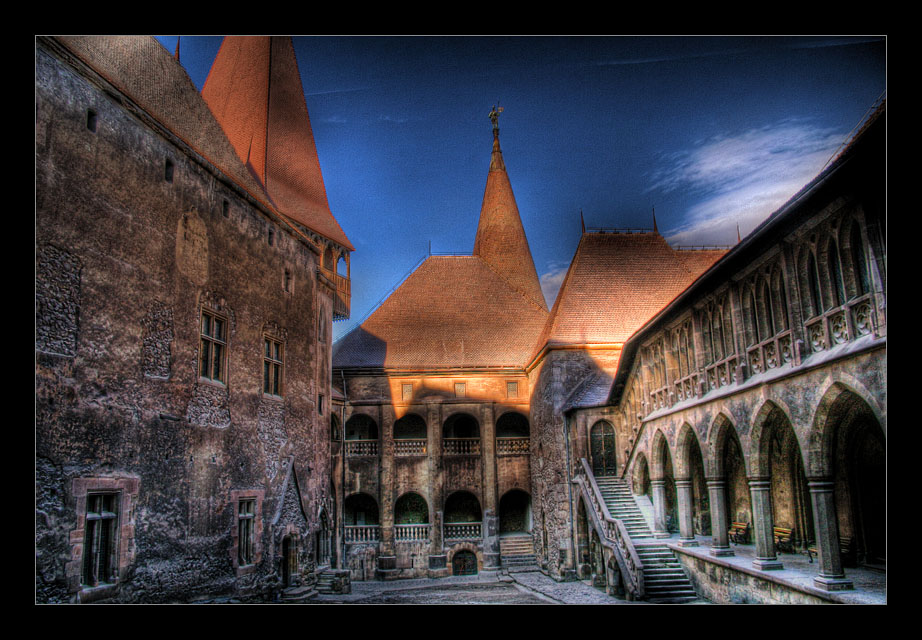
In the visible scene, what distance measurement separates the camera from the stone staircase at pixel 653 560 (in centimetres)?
1379

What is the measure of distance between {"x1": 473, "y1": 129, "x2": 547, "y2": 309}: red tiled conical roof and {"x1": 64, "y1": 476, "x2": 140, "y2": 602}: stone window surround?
24.1 meters

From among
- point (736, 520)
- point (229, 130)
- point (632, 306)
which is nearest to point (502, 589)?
point (736, 520)

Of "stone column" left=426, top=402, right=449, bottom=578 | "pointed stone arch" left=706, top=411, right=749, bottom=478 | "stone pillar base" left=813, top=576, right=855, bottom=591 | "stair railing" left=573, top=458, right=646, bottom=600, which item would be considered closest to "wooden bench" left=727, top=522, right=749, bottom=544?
"stair railing" left=573, top=458, right=646, bottom=600

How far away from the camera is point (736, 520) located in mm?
16438

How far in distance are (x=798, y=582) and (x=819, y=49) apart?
7934mm

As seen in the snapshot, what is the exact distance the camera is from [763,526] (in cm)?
1112

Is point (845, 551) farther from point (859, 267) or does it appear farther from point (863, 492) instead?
point (859, 267)

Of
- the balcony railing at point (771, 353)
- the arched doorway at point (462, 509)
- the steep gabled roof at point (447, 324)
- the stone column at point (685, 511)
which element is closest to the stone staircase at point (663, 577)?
the stone column at point (685, 511)

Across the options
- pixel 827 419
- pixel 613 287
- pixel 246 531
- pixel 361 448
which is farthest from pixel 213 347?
pixel 613 287

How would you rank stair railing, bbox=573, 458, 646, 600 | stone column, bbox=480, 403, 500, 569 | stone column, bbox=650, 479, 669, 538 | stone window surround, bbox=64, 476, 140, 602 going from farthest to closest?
stone column, bbox=480, 403, 500, 569 < stone column, bbox=650, 479, 669, 538 < stair railing, bbox=573, 458, 646, 600 < stone window surround, bbox=64, 476, 140, 602

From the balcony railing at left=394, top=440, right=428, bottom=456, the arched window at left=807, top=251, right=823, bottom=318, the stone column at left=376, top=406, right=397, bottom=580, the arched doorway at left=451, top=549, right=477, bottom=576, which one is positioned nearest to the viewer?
the arched window at left=807, top=251, right=823, bottom=318

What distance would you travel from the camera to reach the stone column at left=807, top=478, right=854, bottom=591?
30.1ft

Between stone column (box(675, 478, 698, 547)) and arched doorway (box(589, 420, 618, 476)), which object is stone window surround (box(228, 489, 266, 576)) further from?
arched doorway (box(589, 420, 618, 476))
